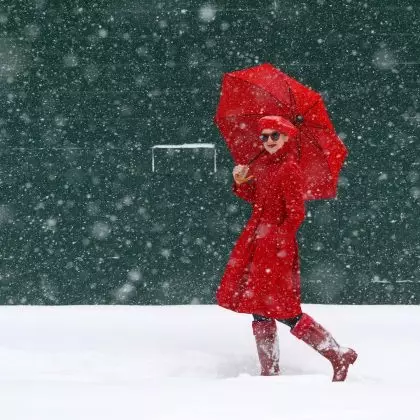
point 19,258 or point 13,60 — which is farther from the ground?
point 13,60

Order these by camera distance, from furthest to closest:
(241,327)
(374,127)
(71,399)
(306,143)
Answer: (374,127), (241,327), (306,143), (71,399)

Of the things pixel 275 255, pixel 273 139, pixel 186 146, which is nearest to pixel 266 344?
pixel 275 255

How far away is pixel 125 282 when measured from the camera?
19.8 ft

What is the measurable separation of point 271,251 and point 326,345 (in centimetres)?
58

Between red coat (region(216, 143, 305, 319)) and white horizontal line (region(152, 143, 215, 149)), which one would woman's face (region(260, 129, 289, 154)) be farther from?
white horizontal line (region(152, 143, 215, 149))

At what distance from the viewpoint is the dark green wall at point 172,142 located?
19.3 ft

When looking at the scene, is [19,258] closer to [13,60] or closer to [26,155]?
[26,155]

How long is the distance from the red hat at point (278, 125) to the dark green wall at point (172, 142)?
1.86m

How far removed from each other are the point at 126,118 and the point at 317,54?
60.7 inches

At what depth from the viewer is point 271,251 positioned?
162 inches

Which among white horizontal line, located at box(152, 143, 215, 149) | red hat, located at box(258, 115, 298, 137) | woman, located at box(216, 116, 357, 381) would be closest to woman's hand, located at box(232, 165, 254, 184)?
woman, located at box(216, 116, 357, 381)

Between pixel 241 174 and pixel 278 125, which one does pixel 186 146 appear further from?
pixel 278 125

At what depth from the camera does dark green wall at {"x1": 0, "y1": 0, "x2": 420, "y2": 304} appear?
5883 mm

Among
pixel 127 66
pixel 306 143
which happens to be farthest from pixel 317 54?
pixel 306 143
